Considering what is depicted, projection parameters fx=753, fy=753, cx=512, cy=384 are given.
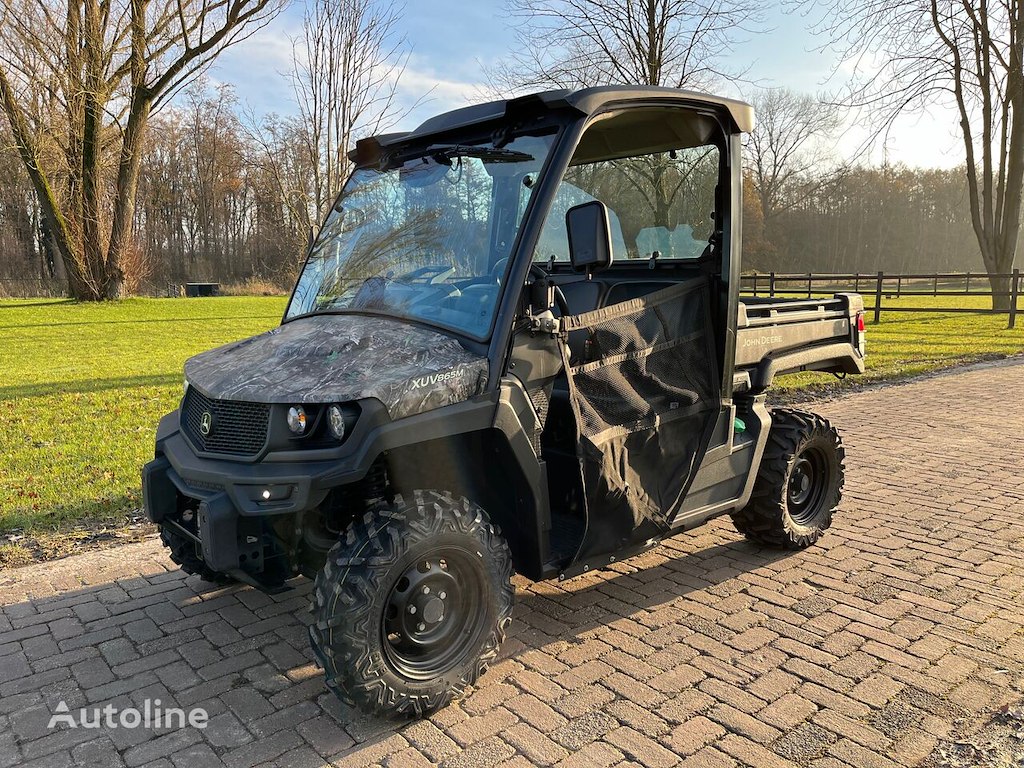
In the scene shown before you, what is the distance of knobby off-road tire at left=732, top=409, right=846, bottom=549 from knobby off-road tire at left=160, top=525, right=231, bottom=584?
2959 mm

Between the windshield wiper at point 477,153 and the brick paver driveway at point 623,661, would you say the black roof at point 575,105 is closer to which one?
the windshield wiper at point 477,153

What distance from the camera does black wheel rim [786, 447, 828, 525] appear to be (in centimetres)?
473

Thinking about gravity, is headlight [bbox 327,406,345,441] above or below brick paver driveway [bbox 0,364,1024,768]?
above

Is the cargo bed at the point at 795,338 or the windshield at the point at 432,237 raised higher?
the windshield at the point at 432,237

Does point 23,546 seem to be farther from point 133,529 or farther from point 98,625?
point 98,625

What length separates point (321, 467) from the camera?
8.72ft

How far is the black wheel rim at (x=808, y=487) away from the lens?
4.73 metres

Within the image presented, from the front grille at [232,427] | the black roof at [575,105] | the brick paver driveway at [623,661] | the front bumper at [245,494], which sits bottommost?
the brick paver driveway at [623,661]

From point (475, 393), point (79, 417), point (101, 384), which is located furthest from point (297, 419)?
point (101, 384)

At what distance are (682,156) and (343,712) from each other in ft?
10.3

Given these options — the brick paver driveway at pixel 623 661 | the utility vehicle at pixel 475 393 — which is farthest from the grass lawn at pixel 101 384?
the utility vehicle at pixel 475 393

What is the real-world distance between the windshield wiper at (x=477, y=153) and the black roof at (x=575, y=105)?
8cm

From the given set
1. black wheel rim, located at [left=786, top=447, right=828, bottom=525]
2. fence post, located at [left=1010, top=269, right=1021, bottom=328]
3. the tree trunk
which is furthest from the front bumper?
the tree trunk

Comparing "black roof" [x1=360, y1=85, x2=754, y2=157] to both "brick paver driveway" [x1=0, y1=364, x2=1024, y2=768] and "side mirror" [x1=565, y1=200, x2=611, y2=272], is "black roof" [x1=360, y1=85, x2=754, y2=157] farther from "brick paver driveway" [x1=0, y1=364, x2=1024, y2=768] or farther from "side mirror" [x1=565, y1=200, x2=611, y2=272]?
"brick paver driveway" [x1=0, y1=364, x2=1024, y2=768]
